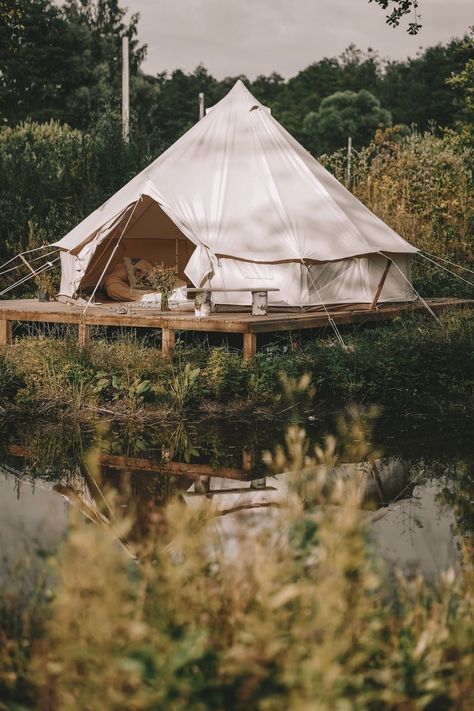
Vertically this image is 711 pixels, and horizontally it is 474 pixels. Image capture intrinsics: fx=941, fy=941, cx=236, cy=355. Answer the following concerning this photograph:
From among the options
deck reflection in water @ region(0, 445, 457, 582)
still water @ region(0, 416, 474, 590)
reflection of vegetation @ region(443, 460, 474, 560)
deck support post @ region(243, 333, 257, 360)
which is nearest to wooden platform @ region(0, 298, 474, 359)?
deck support post @ region(243, 333, 257, 360)

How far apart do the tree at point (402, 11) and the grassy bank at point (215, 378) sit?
9.83 feet

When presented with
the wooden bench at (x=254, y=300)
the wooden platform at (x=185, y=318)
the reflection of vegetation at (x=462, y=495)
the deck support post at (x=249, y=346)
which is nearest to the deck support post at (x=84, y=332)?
the wooden platform at (x=185, y=318)

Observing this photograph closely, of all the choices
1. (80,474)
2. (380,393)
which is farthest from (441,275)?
(80,474)

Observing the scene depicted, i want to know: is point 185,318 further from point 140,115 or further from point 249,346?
point 140,115

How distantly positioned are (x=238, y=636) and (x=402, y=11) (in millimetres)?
7729

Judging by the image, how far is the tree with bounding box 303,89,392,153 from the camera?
44.5 meters

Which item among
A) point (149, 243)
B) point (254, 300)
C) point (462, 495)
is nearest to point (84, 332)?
point (254, 300)

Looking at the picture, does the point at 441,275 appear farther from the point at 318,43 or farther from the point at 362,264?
the point at 318,43

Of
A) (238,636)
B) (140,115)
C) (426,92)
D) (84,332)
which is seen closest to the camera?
(238,636)

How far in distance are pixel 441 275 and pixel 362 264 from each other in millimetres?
3508

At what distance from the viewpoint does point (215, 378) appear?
762 centimetres

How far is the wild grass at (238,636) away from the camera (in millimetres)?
1898

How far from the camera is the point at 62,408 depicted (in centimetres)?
741

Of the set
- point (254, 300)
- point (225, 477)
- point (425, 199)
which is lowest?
point (225, 477)
